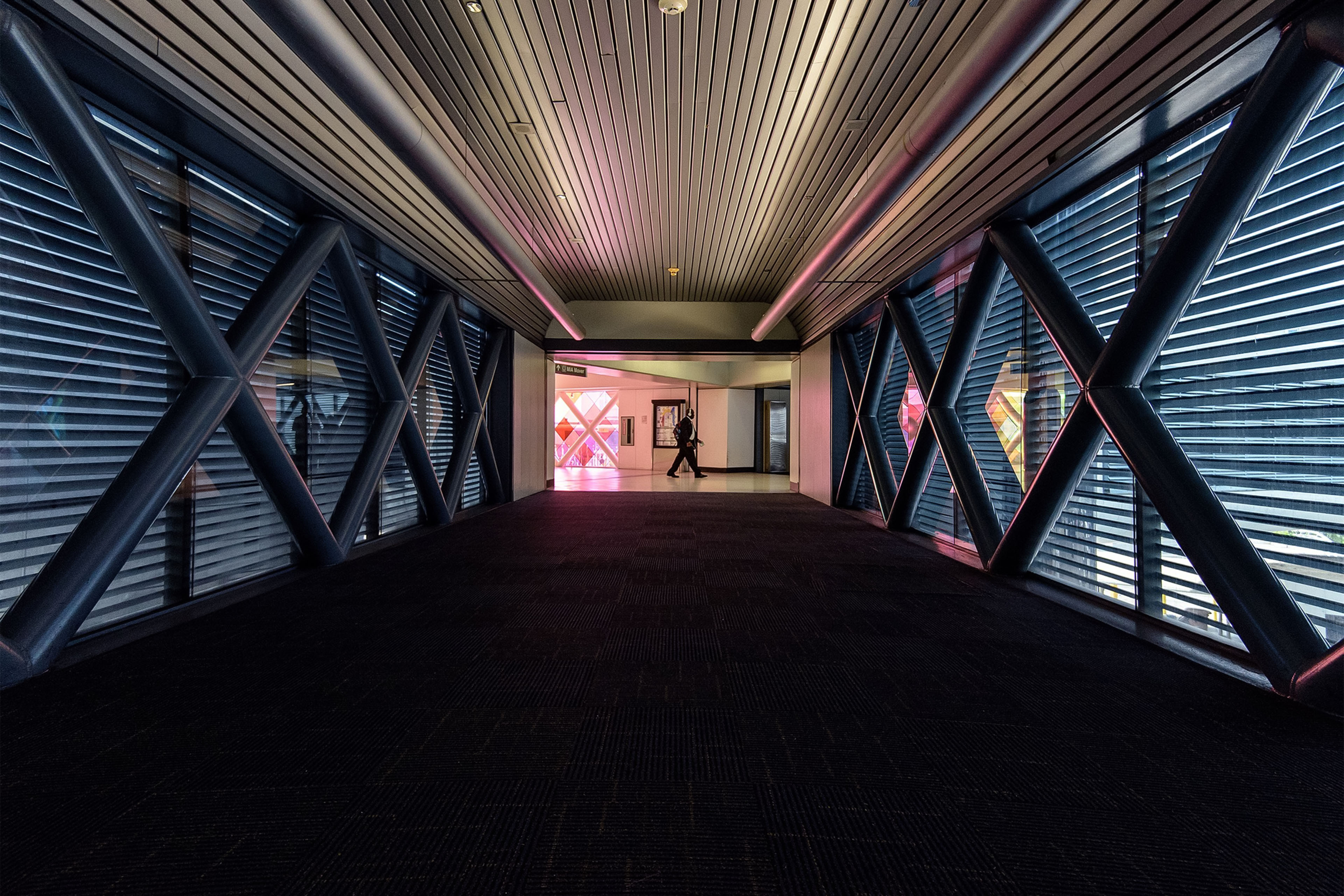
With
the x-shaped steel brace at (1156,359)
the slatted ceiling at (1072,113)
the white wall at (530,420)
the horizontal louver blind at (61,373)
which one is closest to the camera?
the x-shaped steel brace at (1156,359)

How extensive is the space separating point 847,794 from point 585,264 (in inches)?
309

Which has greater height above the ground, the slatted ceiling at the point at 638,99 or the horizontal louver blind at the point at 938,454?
the slatted ceiling at the point at 638,99

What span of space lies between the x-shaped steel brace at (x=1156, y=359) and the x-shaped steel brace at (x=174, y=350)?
4.67m

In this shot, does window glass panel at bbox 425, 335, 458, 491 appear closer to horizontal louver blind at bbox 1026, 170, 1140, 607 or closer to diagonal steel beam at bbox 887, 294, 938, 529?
diagonal steel beam at bbox 887, 294, 938, 529

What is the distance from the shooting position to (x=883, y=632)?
9.37 ft

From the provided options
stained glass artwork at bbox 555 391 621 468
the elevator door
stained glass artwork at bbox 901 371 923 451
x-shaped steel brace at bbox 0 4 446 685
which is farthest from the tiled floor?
x-shaped steel brace at bbox 0 4 446 685

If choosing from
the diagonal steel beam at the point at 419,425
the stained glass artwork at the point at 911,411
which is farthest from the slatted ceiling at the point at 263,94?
the stained glass artwork at the point at 911,411

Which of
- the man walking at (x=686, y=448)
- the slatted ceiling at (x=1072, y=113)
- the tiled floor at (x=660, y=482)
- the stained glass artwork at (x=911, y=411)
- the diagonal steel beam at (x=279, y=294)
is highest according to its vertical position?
the slatted ceiling at (x=1072, y=113)

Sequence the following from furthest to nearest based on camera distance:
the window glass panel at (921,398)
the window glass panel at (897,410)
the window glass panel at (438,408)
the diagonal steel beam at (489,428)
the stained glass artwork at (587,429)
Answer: the stained glass artwork at (587,429) → the diagonal steel beam at (489,428) → the window glass panel at (438,408) → the window glass panel at (897,410) → the window glass panel at (921,398)

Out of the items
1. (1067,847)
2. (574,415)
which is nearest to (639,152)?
(1067,847)

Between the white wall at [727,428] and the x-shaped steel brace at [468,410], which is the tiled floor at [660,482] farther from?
the x-shaped steel brace at [468,410]

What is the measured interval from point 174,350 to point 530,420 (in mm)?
7162

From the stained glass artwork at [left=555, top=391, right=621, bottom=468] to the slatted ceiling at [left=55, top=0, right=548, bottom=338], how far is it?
16.1m

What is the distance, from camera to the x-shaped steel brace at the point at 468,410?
7.09 m
